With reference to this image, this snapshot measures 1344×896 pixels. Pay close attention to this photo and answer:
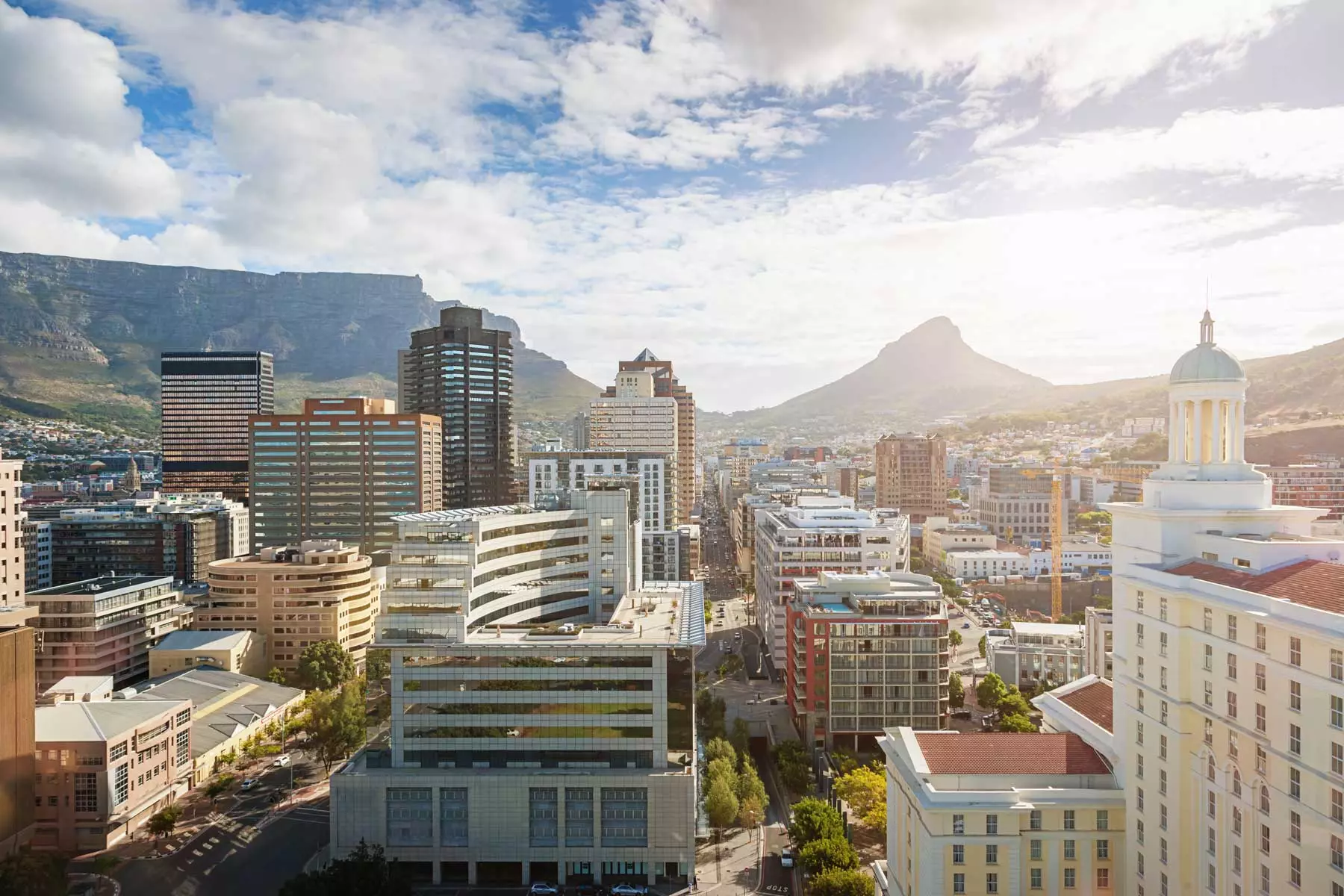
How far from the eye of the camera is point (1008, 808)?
3203cm

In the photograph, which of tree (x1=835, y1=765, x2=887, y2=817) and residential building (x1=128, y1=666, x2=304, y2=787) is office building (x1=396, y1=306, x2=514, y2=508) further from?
tree (x1=835, y1=765, x2=887, y2=817)

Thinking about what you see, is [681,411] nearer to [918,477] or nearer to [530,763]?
[918,477]

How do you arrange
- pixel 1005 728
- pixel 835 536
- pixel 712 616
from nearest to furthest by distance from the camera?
pixel 1005 728
pixel 835 536
pixel 712 616

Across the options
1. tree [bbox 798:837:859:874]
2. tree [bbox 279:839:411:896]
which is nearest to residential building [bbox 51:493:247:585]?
tree [bbox 279:839:411:896]

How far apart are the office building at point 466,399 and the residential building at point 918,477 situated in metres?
77.3

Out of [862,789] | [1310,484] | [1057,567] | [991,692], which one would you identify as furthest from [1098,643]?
[1310,484]

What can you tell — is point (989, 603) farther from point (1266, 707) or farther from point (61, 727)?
point (61, 727)

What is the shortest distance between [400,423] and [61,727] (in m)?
75.8

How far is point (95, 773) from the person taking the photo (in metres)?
47.2

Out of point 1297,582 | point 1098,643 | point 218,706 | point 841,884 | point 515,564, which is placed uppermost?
point 1297,582

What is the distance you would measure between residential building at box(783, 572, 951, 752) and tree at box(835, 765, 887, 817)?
451 inches

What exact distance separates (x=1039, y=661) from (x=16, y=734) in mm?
73021

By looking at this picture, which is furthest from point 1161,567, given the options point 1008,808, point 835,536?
point 835,536

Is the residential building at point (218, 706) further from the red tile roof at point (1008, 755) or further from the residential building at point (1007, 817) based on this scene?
the red tile roof at point (1008, 755)
